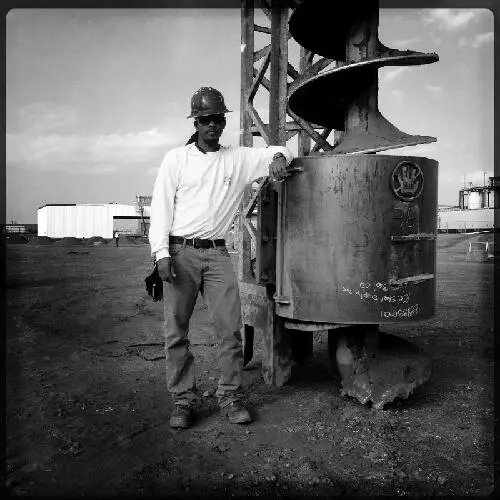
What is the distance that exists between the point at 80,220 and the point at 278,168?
4737cm

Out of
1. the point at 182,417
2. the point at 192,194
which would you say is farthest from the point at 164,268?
the point at 182,417

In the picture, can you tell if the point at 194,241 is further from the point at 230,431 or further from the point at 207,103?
the point at 230,431

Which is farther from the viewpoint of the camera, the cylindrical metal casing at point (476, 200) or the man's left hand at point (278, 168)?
the cylindrical metal casing at point (476, 200)

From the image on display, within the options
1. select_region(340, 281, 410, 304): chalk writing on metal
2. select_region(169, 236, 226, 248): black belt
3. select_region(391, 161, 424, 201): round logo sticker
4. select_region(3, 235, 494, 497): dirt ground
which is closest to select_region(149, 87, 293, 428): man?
select_region(169, 236, 226, 248): black belt

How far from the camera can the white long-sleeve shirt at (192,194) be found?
350 centimetres

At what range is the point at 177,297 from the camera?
11.8ft

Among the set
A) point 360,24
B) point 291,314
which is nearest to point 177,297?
point 291,314

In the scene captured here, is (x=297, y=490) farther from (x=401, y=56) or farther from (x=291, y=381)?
(x=401, y=56)

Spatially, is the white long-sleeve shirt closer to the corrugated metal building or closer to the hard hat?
the hard hat

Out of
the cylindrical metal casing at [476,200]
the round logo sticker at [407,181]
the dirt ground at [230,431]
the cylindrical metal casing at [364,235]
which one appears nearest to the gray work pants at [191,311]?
the dirt ground at [230,431]

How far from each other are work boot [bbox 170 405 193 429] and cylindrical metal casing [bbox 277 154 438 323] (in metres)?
1.10

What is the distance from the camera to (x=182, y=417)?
3525 millimetres

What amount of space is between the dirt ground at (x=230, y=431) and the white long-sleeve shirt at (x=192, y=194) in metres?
1.31

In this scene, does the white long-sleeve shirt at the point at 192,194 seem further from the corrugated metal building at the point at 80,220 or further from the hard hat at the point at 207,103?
the corrugated metal building at the point at 80,220
